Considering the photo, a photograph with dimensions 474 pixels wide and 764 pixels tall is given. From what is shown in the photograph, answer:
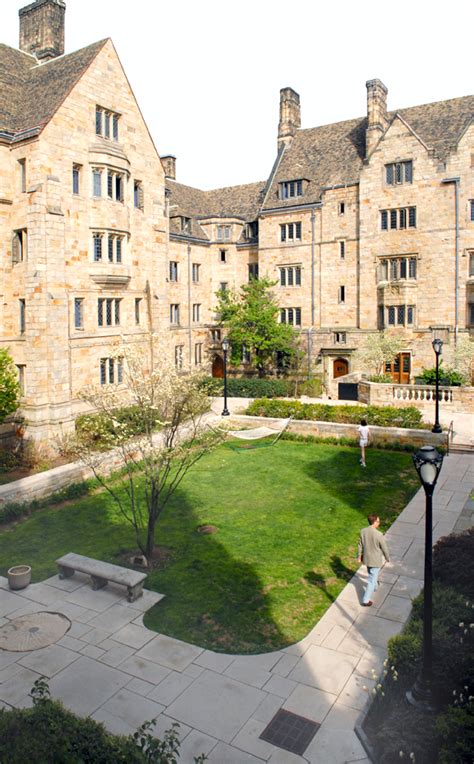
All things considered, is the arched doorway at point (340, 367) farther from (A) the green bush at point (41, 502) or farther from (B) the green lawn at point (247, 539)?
(A) the green bush at point (41, 502)

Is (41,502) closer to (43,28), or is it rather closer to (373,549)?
(373,549)

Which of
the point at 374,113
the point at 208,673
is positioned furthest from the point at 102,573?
the point at 374,113

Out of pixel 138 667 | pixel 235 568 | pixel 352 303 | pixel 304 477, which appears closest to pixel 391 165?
pixel 352 303

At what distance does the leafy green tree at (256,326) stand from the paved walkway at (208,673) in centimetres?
2890

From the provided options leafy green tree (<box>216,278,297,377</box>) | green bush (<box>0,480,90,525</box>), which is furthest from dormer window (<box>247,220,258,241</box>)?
green bush (<box>0,480,90,525</box>)

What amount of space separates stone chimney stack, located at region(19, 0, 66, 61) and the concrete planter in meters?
31.1

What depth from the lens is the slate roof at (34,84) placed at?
2870 cm

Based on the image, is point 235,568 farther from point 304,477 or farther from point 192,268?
point 192,268

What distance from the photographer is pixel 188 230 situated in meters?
46.6

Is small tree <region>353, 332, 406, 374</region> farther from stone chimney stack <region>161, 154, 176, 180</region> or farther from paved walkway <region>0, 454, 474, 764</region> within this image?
paved walkway <region>0, 454, 474, 764</region>

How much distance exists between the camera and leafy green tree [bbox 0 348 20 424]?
2405 centimetres

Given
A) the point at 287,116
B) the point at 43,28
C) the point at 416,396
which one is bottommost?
the point at 416,396

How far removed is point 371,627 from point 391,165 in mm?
35830

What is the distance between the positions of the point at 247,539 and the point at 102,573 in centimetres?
462
